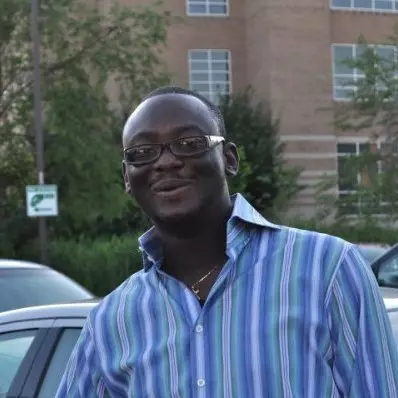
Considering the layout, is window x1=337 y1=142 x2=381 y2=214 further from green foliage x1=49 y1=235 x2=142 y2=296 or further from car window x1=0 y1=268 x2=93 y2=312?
car window x1=0 y1=268 x2=93 y2=312

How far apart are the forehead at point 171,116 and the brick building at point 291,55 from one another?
30309mm

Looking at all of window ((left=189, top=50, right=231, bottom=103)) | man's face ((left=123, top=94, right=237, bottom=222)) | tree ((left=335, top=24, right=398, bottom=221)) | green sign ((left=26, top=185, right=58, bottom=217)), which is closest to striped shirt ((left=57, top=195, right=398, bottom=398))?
man's face ((left=123, top=94, right=237, bottom=222))

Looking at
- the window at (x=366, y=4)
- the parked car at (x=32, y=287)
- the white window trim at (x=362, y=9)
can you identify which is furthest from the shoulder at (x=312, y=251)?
the window at (x=366, y=4)

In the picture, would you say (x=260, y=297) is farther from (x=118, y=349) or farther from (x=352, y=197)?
(x=352, y=197)

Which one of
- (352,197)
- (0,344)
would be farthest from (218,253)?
(352,197)

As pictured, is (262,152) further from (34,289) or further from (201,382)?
(201,382)

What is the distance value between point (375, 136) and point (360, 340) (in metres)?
20.8

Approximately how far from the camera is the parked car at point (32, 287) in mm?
7520

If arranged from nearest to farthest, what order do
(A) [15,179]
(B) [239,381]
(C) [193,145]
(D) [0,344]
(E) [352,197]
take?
1. (B) [239,381]
2. (C) [193,145]
3. (D) [0,344]
4. (E) [352,197]
5. (A) [15,179]

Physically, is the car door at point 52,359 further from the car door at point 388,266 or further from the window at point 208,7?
the window at point 208,7

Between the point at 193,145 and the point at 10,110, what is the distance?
2095cm

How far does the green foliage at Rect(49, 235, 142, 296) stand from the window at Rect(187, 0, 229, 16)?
47.4ft

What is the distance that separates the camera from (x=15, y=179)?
23.2m

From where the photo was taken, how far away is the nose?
80.4 inches
